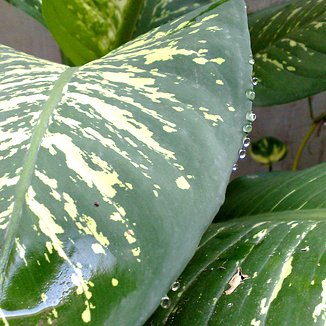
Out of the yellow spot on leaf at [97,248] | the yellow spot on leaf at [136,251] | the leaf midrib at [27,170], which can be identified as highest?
the leaf midrib at [27,170]

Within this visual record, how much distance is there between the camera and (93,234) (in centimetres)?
18

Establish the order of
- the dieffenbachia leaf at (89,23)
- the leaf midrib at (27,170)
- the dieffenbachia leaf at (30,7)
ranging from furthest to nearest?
the dieffenbachia leaf at (30,7) < the dieffenbachia leaf at (89,23) < the leaf midrib at (27,170)

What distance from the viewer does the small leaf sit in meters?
1.10

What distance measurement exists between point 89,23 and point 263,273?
0.51 metres

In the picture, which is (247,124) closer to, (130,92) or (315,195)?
(130,92)

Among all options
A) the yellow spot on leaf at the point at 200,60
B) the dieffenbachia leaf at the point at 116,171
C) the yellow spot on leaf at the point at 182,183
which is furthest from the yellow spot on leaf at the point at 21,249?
the yellow spot on leaf at the point at 200,60

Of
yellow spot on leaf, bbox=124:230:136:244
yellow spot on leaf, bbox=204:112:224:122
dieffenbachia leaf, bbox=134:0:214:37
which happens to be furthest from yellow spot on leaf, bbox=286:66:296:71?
yellow spot on leaf, bbox=124:230:136:244

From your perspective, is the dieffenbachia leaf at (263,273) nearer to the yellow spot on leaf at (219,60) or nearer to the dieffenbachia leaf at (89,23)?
the yellow spot on leaf at (219,60)

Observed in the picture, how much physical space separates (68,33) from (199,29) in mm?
350

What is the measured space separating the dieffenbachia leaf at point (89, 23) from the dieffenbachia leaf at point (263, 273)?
17.1 inches

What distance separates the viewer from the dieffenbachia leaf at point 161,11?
22.8 inches

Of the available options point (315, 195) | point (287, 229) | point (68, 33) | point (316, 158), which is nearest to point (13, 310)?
point (287, 229)

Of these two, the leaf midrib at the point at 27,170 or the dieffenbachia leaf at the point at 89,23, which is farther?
the dieffenbachia leaf at the point at 89,23

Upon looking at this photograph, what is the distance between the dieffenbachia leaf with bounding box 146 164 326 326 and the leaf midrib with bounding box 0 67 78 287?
0.18m
